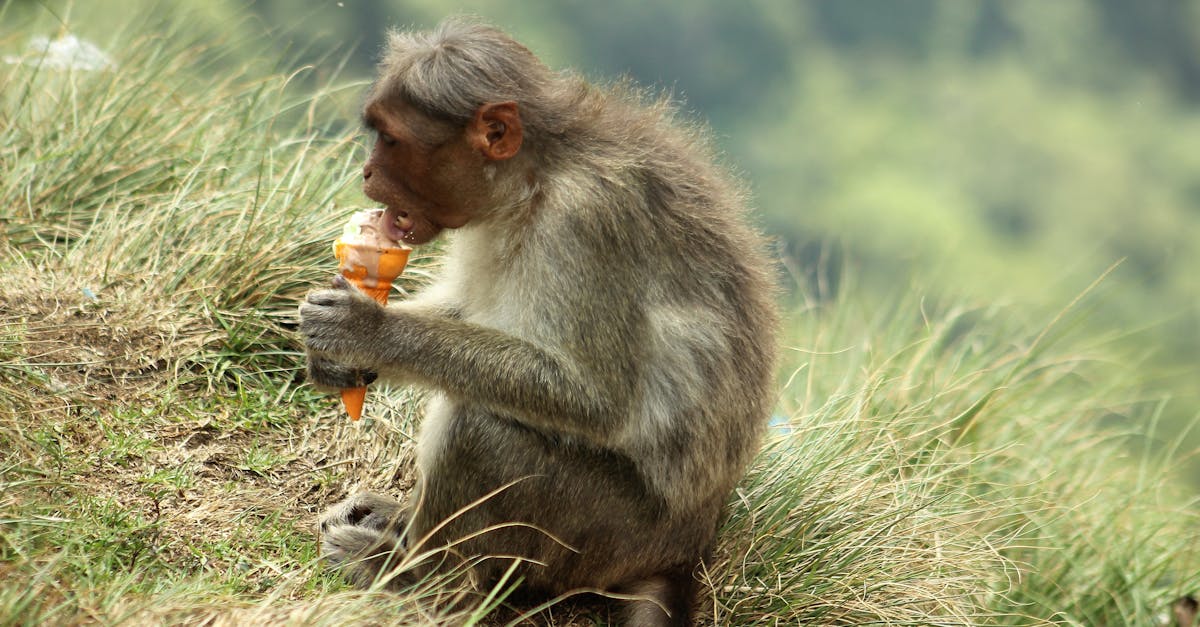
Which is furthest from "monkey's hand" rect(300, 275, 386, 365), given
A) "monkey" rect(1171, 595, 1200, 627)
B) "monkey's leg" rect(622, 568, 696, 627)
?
"monkey" rect(1171, 595, 1200, 627)

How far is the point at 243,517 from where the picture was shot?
14.7 feet

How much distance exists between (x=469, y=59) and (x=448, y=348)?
0.96 m

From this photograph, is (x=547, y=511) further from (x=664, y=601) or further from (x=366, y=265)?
(x=366, y=265)

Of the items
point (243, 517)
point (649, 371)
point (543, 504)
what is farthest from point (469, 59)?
point (243, 517)

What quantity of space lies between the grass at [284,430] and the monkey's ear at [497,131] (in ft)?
4.74

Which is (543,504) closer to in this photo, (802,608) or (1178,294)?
(802,608)

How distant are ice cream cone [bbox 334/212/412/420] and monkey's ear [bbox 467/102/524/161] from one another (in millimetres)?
459

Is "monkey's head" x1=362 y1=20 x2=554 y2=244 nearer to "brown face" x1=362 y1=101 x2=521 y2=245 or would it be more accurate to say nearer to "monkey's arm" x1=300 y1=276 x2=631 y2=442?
"brown face" x1=362 y1=101 x2=521 y2=245

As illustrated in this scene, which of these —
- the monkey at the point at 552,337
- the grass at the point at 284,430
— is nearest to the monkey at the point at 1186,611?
the grass at the point at 284,430

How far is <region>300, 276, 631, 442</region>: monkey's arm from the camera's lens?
400 cm

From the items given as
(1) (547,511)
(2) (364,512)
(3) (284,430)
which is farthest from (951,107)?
(1) (547,511)

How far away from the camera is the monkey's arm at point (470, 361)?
400 centimetres

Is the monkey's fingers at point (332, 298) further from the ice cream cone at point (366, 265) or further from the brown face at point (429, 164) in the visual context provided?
the brown face at point (429, 164)

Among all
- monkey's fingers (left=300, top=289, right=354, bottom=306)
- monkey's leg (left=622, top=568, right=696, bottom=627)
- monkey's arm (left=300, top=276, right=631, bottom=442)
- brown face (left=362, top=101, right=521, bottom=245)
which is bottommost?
monkey's leg (left=622, top=568, right=696, bottom=627)
